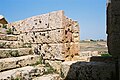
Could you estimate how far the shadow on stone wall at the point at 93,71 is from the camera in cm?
434

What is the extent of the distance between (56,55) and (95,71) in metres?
1.39

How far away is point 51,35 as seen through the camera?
218 inches

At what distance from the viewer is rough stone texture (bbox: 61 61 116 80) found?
14.3 feet

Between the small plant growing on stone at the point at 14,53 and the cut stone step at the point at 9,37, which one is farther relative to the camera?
the cut stone step at the point at 9,37

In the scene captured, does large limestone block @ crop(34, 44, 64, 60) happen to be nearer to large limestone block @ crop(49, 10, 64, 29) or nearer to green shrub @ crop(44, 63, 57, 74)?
green shrub @ crop(44, 63, 57, 74)

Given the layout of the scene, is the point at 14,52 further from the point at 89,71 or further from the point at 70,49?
the point at 89,71

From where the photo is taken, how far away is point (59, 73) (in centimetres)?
534

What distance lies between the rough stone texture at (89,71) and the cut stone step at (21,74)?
0.80 m

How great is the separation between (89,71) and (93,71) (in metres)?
0.12

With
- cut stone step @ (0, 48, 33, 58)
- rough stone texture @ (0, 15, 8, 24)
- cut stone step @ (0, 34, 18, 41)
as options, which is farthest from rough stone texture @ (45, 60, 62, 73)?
rough stone texture @ (0, 15, 8, 24)

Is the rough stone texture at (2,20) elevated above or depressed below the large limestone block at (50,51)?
above

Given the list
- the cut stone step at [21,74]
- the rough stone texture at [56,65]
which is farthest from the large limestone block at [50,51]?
the cut stone step at [21,74]

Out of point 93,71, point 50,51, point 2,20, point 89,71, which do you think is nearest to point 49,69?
point 50,51

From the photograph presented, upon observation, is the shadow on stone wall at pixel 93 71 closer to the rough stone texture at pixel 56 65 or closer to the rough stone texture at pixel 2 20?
the rough stone texture at pixel 56 65
